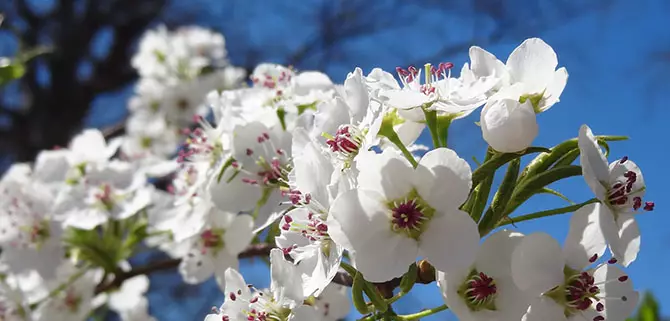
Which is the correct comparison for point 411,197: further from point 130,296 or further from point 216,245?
point 130,296

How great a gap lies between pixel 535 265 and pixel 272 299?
1.30 feet

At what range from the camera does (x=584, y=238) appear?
88 centimetres

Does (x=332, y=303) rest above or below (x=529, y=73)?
below

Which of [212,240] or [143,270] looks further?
[143,270]

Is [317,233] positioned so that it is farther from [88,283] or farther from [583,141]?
[88,283]

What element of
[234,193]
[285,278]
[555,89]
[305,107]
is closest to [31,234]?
[234,193]

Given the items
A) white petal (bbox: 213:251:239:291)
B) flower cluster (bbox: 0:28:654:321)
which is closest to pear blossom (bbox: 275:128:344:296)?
flower cluster (bbox: 0:28:654:321)

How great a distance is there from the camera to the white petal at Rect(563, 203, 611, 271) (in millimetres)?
862

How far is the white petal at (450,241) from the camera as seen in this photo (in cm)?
80

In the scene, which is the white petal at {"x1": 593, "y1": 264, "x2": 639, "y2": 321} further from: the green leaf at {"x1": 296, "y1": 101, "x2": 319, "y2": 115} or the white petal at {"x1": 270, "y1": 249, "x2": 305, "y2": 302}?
the green leaf at {"x1": 296, "y1": 101, "x2": 319, "y2": 115}

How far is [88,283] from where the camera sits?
1.82 m

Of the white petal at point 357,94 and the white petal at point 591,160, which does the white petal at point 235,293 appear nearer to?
the white petal at point 357,94

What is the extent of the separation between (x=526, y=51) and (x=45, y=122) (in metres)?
3.63

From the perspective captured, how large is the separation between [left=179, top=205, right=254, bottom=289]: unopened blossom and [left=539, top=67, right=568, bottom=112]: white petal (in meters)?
0.66
